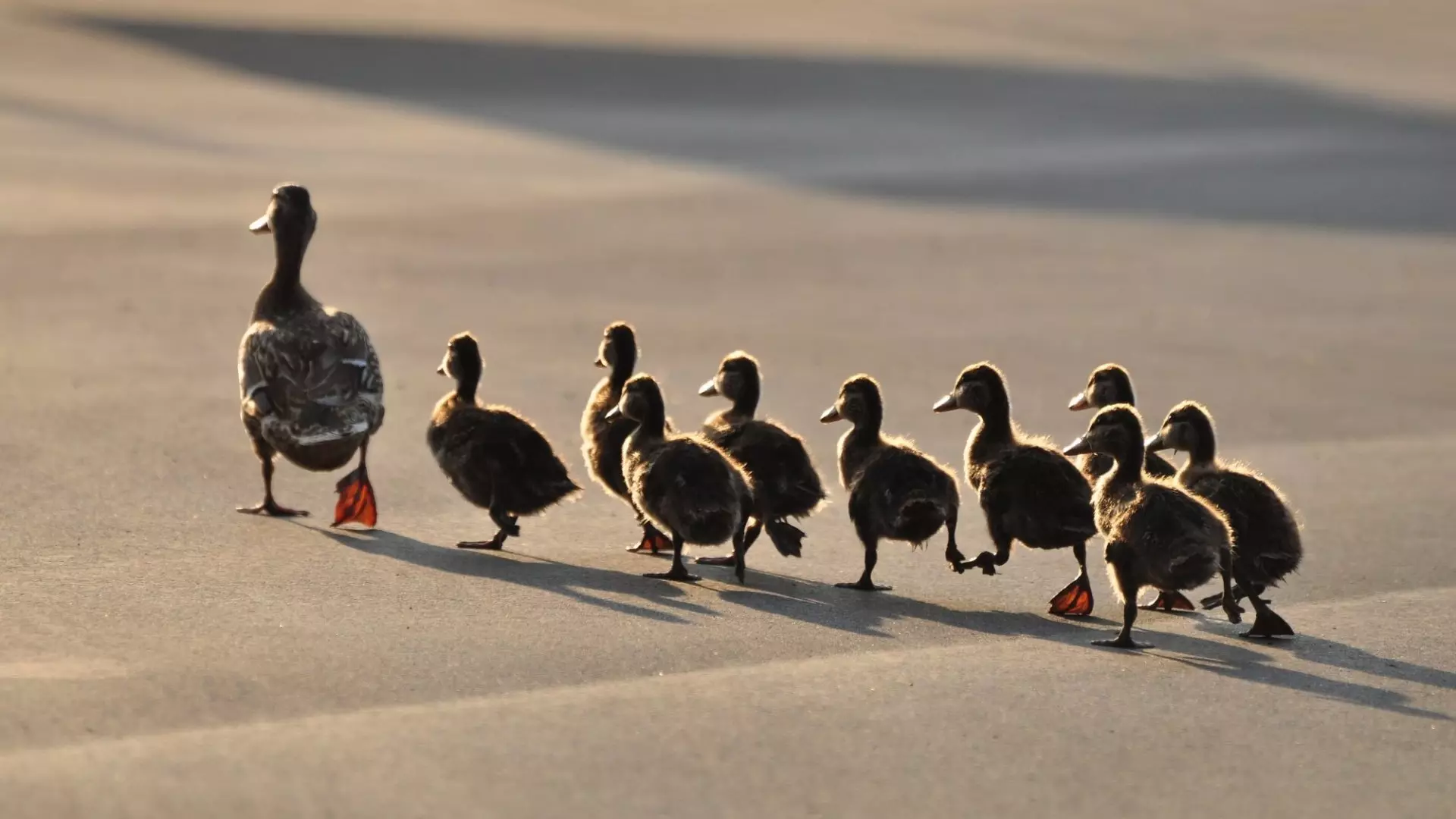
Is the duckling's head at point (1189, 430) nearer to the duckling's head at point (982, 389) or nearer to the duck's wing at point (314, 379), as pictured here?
the duckling's head at point (982, 389)

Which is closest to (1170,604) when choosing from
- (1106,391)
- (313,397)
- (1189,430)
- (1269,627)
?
(1189,430)

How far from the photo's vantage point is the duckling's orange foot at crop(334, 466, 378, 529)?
944cm

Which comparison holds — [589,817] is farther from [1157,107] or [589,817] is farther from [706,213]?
[1157,107]

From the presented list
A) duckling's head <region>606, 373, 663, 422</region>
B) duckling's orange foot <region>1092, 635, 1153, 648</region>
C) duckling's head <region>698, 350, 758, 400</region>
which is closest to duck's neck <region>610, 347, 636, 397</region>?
duckling's head <region>698, 350, 758, 400</region>

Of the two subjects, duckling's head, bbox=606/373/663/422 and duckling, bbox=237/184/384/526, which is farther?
duckling, bbox=237/184/384/526

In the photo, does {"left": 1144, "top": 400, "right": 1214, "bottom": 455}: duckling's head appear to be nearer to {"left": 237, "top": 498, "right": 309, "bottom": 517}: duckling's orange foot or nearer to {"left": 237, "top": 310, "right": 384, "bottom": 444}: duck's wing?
{"left": 237, "top": 310, "right": 384, "bottom": 444}: duck's wing

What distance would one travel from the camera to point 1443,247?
1833 cm

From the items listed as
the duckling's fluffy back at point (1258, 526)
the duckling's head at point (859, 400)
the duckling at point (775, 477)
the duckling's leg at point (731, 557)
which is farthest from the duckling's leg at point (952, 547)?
the duckling's fluffy back at point (1258, 526)

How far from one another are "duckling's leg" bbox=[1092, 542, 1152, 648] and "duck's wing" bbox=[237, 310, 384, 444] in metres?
3.53

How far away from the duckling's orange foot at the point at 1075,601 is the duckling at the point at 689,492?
130 centimetres

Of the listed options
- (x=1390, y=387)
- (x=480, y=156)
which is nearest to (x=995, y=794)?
(x=1390, y=387)

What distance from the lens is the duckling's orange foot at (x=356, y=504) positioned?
31.0ft

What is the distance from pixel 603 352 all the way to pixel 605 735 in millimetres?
4321

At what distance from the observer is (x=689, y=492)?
8.62 metres
